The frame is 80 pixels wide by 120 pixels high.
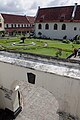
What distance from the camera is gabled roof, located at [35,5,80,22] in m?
39.3

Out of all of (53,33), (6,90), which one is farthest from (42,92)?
(53,33)

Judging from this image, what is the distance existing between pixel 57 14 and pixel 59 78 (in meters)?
37.1

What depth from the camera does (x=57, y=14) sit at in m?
41.5

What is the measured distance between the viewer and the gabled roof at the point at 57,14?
39.3 m

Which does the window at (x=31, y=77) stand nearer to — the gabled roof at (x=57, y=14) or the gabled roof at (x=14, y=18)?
the gabled roof at (x=57, y=14)

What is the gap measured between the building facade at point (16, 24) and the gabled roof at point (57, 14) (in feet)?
41.0

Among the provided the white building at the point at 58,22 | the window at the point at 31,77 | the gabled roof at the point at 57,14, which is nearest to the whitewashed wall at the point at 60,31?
the white building at the point at 58,22

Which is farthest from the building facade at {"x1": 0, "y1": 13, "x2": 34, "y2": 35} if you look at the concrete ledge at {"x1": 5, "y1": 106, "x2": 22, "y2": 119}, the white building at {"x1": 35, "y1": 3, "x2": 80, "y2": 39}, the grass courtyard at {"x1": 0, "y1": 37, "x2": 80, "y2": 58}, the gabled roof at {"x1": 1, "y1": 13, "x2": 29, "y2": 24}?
the concrete ledge at {"x1": 5, "y1": 106, "x2": 22, "y2": 119}

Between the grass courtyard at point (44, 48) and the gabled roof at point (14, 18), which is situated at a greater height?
the gabled roof at point (14, 18)

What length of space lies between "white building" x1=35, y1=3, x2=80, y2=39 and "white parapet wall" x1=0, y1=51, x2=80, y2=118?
32880mm

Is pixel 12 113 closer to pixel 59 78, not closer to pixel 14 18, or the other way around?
pixel 59 78

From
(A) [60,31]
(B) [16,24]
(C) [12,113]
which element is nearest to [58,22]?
(A) [60,31]

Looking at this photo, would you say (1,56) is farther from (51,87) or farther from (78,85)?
(78,85)

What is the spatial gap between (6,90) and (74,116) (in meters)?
4.45
